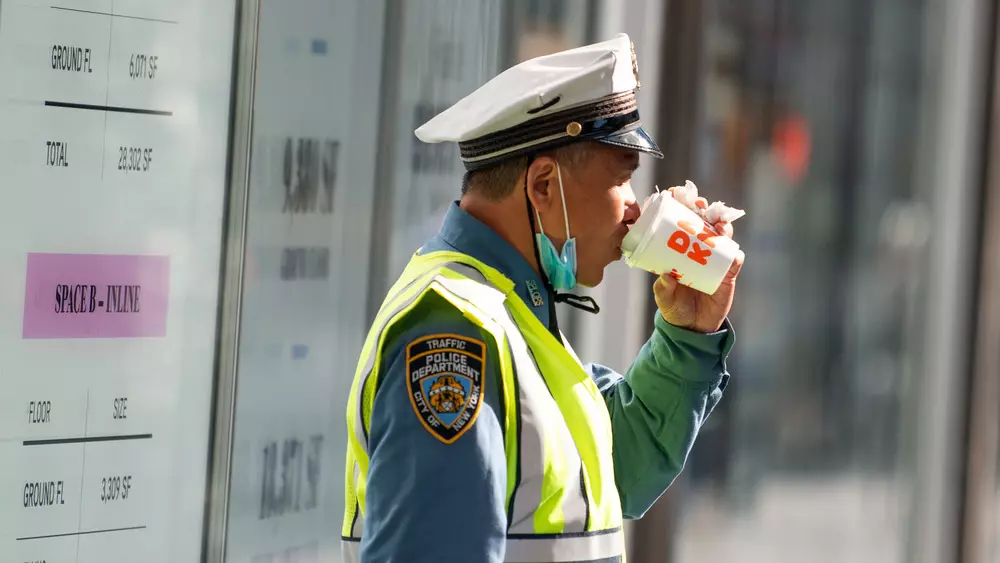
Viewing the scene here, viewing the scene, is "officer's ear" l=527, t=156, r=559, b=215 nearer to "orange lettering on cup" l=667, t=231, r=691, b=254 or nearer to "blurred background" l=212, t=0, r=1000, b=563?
"orange lettering on cup" l=667, t=231, r=691, b=254

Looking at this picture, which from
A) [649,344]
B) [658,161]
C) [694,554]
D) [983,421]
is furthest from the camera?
[983,421]

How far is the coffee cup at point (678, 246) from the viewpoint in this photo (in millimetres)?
1525

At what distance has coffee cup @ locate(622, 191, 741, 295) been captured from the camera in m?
1.53

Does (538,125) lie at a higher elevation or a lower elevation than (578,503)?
higher

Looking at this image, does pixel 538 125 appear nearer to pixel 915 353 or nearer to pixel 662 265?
pixel 662 265

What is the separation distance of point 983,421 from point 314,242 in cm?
234

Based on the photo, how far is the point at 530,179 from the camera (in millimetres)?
1434

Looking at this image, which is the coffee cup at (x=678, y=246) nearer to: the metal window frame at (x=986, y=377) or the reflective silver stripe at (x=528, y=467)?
the reflective silver stripe at (x=528, y=467)

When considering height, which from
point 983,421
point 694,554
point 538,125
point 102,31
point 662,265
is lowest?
point 694,554

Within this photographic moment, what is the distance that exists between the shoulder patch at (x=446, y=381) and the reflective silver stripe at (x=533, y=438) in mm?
69

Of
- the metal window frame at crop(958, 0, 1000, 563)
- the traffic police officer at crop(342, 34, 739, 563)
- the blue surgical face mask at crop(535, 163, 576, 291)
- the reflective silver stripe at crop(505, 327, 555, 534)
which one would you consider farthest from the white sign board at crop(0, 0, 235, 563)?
the metal window frame at crop(958, 0, 1000, 563)

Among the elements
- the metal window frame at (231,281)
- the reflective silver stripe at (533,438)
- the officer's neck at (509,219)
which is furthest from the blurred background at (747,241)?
the reflective silver stripe at (533,438)

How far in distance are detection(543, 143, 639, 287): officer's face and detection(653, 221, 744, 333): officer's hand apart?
156mm

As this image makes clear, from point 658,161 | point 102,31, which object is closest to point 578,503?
point 102,31
